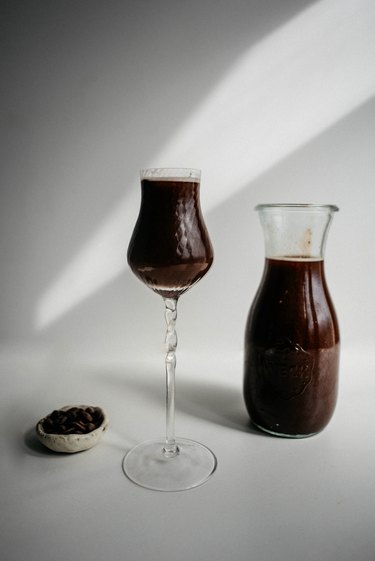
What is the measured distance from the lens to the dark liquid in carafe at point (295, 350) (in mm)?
1001

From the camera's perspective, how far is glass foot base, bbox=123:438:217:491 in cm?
89

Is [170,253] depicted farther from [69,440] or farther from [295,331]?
[69,440]

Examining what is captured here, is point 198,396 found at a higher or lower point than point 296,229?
lower

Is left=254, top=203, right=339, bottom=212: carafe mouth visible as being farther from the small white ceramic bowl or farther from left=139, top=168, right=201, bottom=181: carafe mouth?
the small white ceramic bowl

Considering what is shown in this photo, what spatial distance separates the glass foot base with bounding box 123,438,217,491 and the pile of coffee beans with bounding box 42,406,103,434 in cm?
10

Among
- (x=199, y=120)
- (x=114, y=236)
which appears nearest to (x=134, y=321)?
(x=114, y=236)

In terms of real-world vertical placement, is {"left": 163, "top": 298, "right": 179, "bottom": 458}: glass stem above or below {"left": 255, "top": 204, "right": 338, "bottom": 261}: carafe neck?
below

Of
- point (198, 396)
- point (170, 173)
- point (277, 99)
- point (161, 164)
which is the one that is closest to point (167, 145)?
point (161, 164)

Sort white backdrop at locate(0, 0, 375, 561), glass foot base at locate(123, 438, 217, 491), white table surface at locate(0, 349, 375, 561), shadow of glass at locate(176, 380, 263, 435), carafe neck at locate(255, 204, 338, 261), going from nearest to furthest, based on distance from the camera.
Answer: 1. white table surface at locate(0, 349, 375, 561)
2. glass foot base at locate(123, 438, 217, 491)
3. carafe neck at locate(255, 204, 338, 261)
4. shadow of glass at locate(176, 380, 263, 435)
5. white backdrop at locate(0, 0, 375, 561)

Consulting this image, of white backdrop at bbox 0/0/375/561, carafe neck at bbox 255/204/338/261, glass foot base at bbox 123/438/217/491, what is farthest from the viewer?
white backdrop at bbox 0/0/375/561

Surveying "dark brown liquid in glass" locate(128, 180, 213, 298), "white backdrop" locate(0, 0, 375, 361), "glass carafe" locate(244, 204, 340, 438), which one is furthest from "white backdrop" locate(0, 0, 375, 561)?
"dark brown liquid in glass" locate(128, 180, 213, 298)

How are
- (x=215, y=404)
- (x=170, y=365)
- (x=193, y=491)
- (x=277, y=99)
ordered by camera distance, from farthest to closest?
(x=277, y=99)
(x=215, y=404)
(x=170, y=365)
(x=193, y=491)

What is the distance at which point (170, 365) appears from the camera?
38.3 inches

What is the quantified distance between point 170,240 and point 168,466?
17.6 inches
